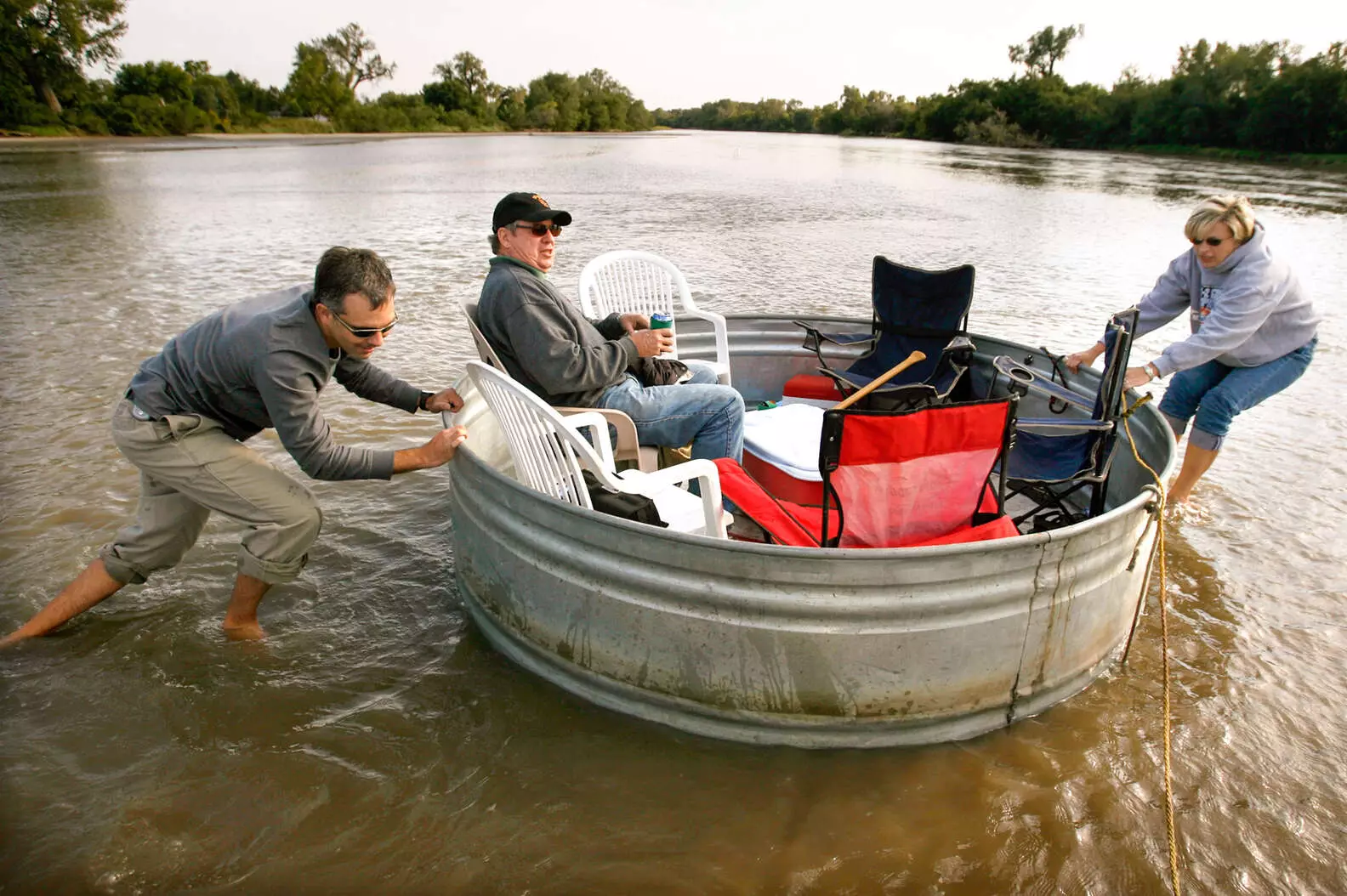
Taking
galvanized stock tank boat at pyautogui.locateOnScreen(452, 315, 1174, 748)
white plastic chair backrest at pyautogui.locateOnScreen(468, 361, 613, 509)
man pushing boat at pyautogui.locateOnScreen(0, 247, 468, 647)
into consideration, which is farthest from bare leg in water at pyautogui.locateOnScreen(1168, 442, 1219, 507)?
man pushing boat at pyautogui.locateOnScreen(0, 247, 468, 647)

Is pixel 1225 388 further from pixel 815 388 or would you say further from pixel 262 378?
pixel 262 378

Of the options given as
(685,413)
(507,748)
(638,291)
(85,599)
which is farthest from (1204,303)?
(85,599)

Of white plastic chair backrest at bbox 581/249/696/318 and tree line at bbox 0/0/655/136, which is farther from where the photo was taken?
tree line at bbox 0/0/655/136

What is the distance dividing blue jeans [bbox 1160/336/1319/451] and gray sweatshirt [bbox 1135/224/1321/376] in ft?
0.22

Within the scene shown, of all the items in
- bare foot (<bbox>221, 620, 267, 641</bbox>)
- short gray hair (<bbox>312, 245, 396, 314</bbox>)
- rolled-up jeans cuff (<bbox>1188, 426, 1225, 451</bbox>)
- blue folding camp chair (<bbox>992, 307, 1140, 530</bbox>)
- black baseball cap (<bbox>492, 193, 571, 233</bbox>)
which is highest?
black baseball cap (<bbox>492, 193, 571, 233</bbox>)

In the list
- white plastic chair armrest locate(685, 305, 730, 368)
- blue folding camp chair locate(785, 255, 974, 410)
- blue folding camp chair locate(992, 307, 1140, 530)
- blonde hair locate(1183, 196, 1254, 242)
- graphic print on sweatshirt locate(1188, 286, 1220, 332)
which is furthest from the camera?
white plastic chair armrest locate(685, 305, 730, 368)

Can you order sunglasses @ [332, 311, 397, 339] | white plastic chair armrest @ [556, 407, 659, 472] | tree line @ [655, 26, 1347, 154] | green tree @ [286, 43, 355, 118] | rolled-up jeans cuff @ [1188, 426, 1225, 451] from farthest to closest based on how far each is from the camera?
green tree @ [286, 43, 355, 118], tree line @ [655, 26, 1347, 154], rolled-up jeans cuff @ [1188, 426, 1225, 451], white plastic chair armrest @ [556, 407, 659, 472], sunglasses @ [332, 311, 397, 339]

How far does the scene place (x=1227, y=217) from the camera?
12.7 feet

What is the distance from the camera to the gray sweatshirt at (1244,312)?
388 cm

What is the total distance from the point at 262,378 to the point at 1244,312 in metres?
4.34

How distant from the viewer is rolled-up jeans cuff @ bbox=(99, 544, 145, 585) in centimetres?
313

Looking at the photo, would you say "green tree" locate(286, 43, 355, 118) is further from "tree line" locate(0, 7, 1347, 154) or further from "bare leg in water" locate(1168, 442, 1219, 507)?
"bare leg in water" locate(1168, 442, 1219, 507)

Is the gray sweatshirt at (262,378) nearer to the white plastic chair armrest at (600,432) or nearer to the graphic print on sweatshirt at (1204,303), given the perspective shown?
the white plastic chair armrest at (600,432)

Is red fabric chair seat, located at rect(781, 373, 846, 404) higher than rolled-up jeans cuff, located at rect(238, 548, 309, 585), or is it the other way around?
red fabric chair seat, located at rect(781, 373, 846, 404)
